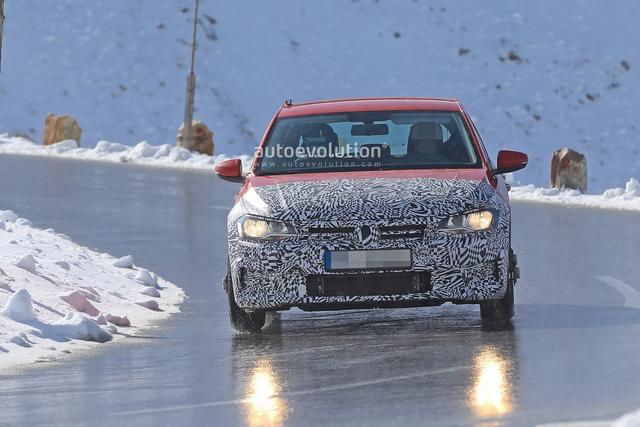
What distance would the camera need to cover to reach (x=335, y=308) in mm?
11352

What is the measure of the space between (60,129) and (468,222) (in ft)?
122

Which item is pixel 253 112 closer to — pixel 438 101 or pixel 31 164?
pixel 31 164

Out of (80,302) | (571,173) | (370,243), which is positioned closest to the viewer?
(370,243)

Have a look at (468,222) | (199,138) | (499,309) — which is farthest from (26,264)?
(199,138)

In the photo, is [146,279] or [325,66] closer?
[146,279]

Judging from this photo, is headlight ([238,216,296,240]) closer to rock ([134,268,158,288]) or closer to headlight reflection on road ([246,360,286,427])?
headlight reflection on road ([246,360,286,427])

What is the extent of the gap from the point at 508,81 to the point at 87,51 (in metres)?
16.7

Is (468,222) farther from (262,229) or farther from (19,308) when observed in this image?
(19,308)

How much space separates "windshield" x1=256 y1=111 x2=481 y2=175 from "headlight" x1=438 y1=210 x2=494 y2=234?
1054 mm

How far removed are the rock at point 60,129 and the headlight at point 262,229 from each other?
36307 millimetres

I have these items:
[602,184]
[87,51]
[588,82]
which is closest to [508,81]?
[588,82]

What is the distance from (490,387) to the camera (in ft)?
29.2

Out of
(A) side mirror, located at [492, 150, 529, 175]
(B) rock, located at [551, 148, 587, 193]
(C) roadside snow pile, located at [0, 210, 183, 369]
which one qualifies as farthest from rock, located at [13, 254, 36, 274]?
(B) rock, located at [551, 148, 587, 193]

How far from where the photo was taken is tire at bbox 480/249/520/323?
11.9m
